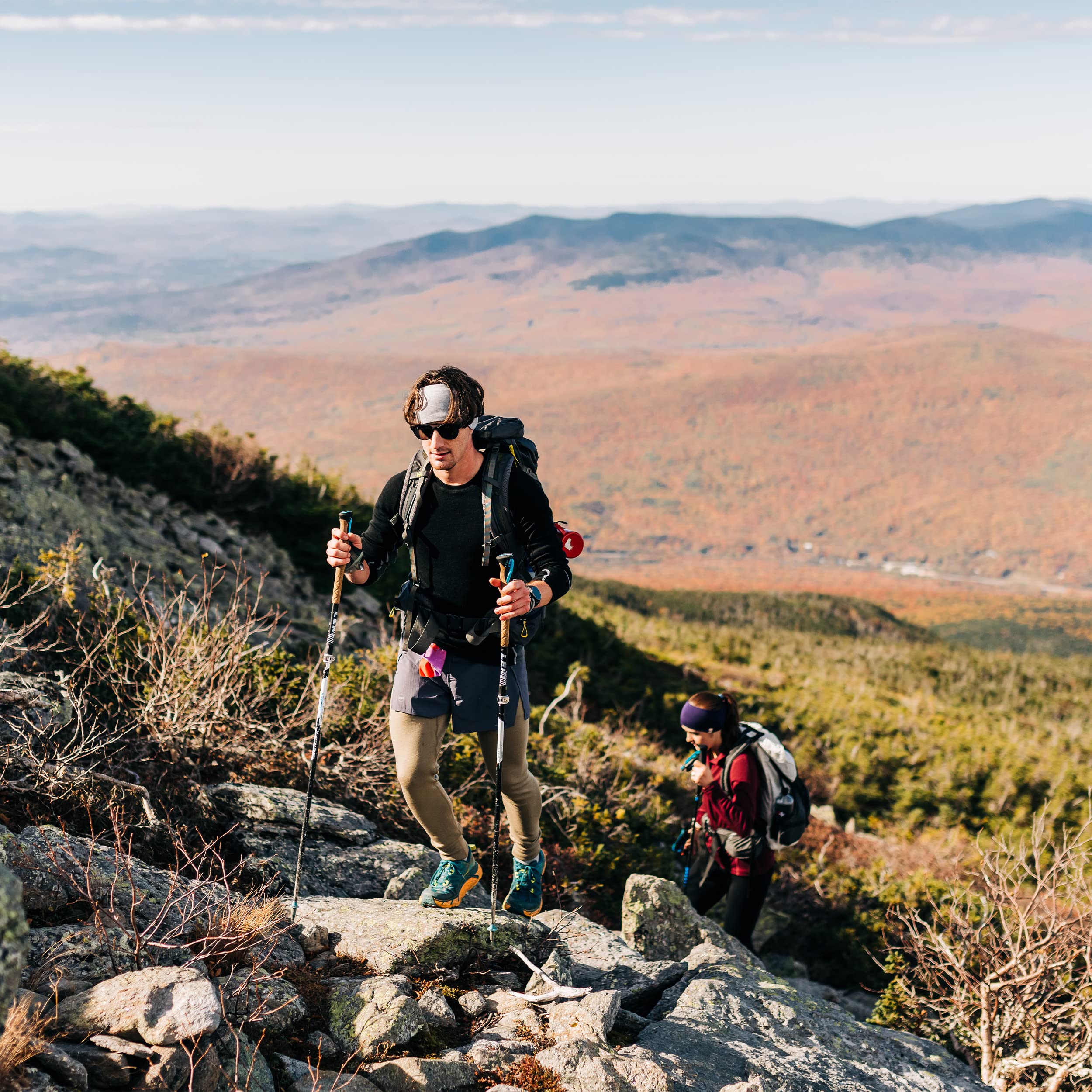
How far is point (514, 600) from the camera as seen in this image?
3.51 metres

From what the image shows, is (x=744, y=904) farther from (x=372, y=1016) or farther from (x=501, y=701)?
(x=372, y=1016)

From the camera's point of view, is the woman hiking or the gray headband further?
the woman hiking

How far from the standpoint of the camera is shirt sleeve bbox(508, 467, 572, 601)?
3.66 m

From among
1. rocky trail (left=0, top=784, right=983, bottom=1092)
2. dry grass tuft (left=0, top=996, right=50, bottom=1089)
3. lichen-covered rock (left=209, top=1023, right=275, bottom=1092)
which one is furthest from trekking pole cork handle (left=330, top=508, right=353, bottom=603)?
dry grass tuft (left=0, top=996, right=50, bottom=1089)

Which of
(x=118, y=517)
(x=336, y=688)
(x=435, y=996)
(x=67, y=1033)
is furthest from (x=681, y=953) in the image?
(x=118, y=517)

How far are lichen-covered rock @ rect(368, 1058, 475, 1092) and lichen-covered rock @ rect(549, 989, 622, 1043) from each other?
14.2 inches

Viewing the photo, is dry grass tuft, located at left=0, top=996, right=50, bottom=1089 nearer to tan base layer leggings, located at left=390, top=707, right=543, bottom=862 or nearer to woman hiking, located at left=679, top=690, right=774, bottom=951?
tan base layer leggings, located at left=390, top=707, right=543, bottom=862

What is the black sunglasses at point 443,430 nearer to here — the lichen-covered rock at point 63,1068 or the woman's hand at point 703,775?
the lichen-covered rock at point 63,1068

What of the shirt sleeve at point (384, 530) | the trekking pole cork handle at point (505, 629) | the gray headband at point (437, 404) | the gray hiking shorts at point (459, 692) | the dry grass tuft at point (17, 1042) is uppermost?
the gray headband at point (437, 404)

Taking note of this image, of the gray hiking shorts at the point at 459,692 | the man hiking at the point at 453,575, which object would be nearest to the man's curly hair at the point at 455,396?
the man hiking at the point at 453,575

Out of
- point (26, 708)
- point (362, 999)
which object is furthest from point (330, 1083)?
point (26, 708)

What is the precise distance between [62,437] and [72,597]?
5.07 metres

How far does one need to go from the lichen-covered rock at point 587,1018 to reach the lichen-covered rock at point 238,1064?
730 millimetres

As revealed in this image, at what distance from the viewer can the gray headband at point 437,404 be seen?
3467 millimetres
